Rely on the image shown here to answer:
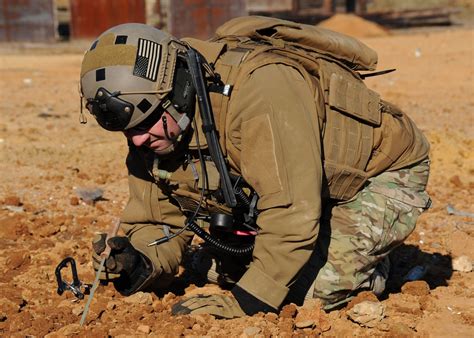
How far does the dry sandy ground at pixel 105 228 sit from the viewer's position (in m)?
4.22

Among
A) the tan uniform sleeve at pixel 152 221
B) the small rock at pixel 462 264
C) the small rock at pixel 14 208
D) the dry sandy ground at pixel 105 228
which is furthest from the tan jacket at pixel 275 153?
the small rock at pixel 14 208

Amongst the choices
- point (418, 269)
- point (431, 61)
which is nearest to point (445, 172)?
point (418, 269)

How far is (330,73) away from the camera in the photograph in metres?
4.38

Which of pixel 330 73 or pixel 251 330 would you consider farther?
pixel 330 73

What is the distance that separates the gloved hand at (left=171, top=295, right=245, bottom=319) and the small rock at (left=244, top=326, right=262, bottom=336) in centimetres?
24

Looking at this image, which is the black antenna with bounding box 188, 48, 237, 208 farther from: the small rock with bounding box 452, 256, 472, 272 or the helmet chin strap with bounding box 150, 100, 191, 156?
the small rock with bounding box 452, 256, 472, 272

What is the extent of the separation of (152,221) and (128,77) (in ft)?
3.60

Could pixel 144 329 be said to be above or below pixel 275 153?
below

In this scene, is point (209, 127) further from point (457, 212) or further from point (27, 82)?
→ point (27, 82)

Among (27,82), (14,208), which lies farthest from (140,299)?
(27,82)

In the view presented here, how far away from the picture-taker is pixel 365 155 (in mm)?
4527

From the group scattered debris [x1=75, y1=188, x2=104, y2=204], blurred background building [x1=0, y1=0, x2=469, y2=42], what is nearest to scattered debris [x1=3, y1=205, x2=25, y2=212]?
scattered debris [x1=75, y1=188, x2=104, y2=204]

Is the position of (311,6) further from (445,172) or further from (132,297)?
(132,297)

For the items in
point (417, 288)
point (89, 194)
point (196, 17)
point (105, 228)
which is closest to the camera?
point (417, 288)
